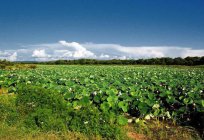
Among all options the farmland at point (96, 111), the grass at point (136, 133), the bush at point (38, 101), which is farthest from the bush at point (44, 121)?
the bush at point (38, 101)

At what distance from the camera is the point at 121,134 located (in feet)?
21.7

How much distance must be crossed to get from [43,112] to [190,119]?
431cm

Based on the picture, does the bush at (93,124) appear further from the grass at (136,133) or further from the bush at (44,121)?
the bush at (44,121)

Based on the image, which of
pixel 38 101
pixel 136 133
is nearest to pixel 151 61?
pixel 38 101

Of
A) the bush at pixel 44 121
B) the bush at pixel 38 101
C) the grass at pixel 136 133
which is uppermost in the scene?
the bush at pixel 38 101

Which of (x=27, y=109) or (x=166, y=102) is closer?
(x=27, y=109)

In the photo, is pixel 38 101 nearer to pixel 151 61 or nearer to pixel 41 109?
pixel 41 109

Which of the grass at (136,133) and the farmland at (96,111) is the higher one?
the farmland at (96,111)

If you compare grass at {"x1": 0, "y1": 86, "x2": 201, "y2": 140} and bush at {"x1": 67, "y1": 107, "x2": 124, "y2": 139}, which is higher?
bush at {"x1": 67, "y1": 107, "x2": 124, "y2": 139}

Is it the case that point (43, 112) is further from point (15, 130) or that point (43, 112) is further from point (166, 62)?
point (166, 62)

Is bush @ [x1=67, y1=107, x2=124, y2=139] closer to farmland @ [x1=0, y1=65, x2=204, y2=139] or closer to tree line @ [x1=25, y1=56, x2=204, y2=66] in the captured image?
farmland @ [x1=0, y1=65, x2=204, y2=139]

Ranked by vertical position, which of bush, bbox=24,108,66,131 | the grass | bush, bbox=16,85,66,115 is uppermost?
bush, bbox=16,85,66,115

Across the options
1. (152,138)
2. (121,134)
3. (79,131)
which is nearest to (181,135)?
(152,138)

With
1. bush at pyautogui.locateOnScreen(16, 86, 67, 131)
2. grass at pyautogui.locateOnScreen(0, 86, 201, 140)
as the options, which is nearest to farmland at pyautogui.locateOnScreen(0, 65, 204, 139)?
bush at pyautogui.locateOnScreen(16, 86, 67, 131)
